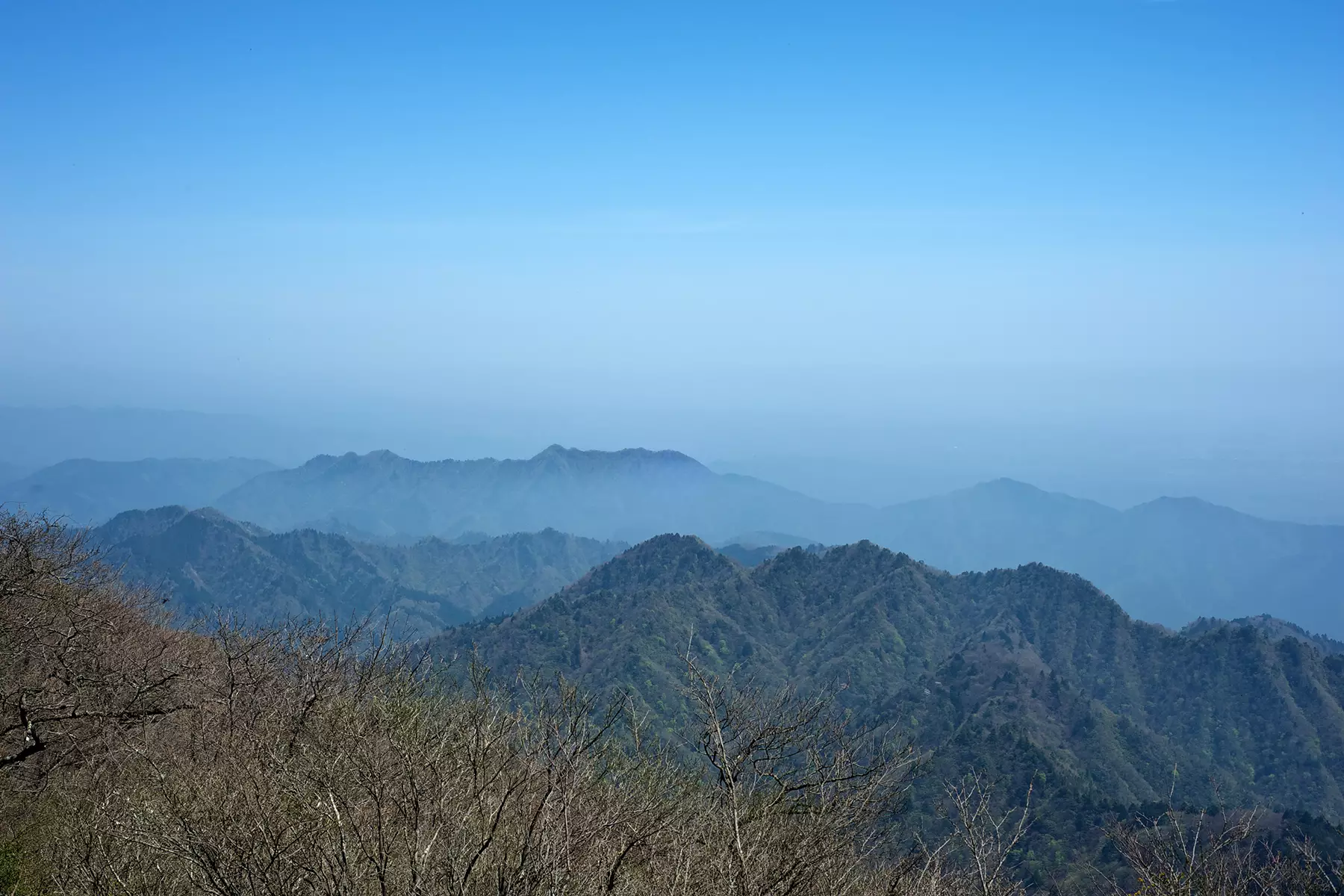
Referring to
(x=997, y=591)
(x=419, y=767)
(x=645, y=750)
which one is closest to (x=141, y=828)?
(x=419, y=767)

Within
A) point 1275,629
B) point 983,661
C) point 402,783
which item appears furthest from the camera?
point 1275,629

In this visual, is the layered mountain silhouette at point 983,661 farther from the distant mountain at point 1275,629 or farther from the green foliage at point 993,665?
the distant mountain at point 1275,629

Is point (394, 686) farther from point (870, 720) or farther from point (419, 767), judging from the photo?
point (870, 720)

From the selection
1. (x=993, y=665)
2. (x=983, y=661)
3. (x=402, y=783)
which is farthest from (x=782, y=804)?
(x=983, y=661)

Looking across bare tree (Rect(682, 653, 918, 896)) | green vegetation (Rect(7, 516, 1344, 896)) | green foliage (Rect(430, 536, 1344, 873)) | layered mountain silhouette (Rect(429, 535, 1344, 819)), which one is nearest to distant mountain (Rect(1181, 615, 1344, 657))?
layered mountain silhouette (Rect(429, 535, 1344, 819))

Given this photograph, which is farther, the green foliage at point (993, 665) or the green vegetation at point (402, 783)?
the green foliage at point (993, 665)

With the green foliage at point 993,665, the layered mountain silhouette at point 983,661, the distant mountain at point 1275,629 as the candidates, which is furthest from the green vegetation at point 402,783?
the distant mountain at point 1275,629

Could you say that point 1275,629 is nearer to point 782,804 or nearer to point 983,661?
point 983,661

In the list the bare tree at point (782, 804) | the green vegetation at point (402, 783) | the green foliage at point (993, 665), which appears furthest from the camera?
the green foliage at point (993, 665)

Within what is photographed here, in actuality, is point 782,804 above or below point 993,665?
above
